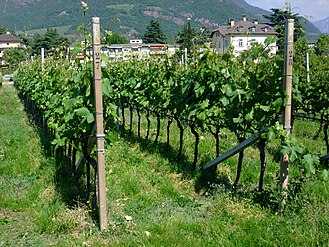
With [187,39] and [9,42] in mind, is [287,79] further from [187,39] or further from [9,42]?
[9,42]

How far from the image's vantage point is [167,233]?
3.96 metres

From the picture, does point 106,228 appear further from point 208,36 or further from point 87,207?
point 208,36

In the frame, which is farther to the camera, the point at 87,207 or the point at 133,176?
the point at 133,176

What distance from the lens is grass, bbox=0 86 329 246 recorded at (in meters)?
3.82

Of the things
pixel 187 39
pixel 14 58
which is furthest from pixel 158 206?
pixel 14 58

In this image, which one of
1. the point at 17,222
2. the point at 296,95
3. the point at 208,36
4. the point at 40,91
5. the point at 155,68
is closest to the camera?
the point at 17,222

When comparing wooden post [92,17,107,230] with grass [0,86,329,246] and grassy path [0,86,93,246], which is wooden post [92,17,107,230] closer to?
grass [0,86,329,246]

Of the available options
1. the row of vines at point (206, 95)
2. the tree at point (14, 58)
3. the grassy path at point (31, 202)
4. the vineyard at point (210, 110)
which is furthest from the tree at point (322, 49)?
the tree at point (14, 58)

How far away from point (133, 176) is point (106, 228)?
71.7 inches

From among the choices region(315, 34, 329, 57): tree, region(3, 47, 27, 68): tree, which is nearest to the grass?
region(315, 34, 329, 57): tree

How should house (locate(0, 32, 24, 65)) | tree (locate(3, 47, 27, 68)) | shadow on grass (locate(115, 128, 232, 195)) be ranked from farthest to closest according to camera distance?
house (locate(0, 32, 24, 65)), tree (locate(3, 47, 27, 68)), shadow on grass (locate(115, 128, 232, 195))

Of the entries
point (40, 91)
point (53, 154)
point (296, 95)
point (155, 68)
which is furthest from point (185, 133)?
point (296, 95)

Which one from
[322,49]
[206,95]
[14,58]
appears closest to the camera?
[206,95]

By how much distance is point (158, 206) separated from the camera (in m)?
4.88
